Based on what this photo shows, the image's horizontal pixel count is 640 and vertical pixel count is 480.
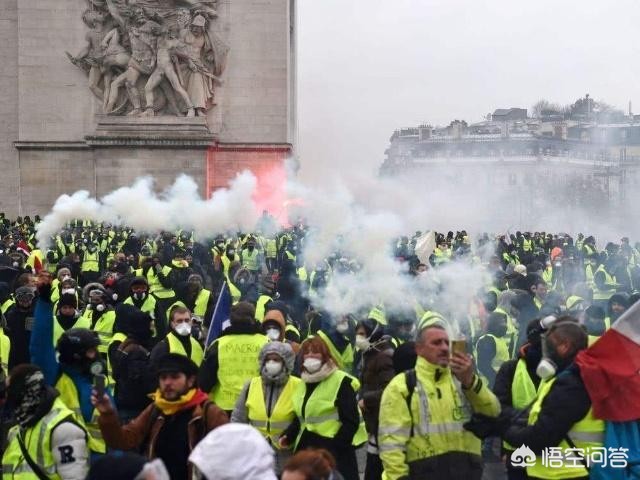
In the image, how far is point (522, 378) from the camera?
270 inches

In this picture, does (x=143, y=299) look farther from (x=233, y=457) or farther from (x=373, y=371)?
(x=233, y=457)

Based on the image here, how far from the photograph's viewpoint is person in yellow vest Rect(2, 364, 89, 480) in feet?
17.4

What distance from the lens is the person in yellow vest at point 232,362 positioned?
7.67m

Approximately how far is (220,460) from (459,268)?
9997 millimetres

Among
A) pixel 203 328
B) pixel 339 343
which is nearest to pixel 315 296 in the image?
pixel 203 328

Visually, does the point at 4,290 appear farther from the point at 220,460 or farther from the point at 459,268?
the point at 220,460

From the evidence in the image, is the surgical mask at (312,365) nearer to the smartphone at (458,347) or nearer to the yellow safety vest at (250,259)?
the smartphone at (458,347)

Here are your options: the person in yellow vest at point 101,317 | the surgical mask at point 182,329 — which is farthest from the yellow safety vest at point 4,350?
the surgical mask at point 182,329

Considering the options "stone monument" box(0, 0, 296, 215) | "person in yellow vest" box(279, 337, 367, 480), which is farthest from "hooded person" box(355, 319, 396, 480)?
"stone monument" box(0, 0, 296, 215)

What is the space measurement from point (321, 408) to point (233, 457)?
101 inches

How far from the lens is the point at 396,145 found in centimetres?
6084

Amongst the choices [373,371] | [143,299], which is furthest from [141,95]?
[373,371]

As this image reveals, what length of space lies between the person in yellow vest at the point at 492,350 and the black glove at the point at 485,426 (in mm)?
3412

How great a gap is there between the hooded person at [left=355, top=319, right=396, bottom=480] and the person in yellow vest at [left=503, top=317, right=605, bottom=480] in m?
1.76
